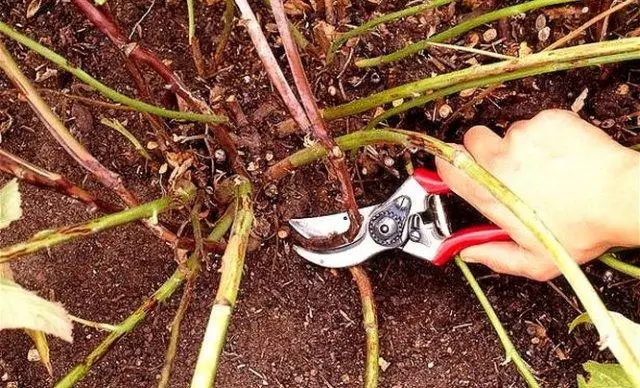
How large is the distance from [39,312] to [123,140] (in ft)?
2.23

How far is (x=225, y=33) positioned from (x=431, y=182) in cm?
35

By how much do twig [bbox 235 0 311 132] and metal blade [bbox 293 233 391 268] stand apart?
1.00 ft

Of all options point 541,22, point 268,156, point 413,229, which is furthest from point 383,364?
point 541,22

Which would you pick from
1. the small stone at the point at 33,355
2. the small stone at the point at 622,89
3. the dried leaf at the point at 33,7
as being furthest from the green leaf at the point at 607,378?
the dried leaf at the point at 33,7

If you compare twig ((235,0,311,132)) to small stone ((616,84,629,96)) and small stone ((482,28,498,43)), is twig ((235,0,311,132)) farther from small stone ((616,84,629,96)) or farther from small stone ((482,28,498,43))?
small stone ((616,84,629,96))

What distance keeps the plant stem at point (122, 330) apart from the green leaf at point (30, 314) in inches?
9.3

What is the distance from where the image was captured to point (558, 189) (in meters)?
1.04

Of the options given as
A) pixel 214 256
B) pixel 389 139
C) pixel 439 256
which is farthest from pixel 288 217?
pixel 389 139

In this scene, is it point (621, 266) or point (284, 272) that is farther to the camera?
point (284, 272)

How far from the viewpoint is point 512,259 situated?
1084 mm

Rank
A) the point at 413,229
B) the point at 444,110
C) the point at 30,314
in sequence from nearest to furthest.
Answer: the point at 30,314, the point at 413,229, the point at 444,110

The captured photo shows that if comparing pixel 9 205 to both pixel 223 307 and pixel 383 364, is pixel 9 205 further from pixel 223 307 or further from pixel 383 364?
pixel 383 364

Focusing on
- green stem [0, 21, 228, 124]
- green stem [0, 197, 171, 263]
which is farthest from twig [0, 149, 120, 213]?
green stem [0, 21, 228, 124]

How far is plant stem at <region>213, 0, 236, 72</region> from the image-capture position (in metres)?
1.12
